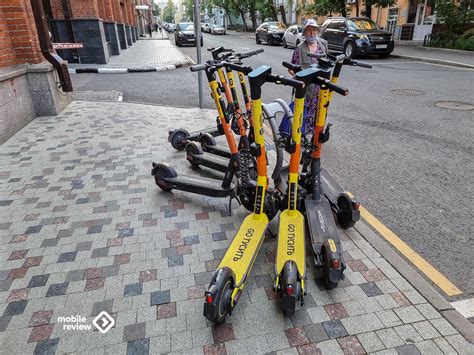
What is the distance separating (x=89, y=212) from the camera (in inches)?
145

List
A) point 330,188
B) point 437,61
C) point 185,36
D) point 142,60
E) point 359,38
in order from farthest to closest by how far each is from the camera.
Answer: point 185,36 → point 142,60 → point 359,38 → point 437,61 → point 330,188

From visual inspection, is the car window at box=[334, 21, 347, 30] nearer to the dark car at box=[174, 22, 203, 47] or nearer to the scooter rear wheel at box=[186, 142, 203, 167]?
the dark car at box=[174, 22, 203, 47]

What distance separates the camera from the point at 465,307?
254 cm

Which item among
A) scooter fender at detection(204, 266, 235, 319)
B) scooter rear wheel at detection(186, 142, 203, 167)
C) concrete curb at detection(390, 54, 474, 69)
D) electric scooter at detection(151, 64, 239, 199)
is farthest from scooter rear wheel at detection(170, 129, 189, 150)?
concrete curb at detection(390, 54, 474, 69)

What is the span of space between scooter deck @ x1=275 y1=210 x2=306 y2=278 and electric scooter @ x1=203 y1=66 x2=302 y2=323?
0.57 feet

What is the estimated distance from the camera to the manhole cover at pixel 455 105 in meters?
7.66

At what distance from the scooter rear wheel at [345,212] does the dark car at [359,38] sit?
14.7 metres

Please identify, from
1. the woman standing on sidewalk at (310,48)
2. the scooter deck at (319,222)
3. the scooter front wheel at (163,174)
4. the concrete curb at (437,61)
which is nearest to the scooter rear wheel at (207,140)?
the scooter front wheel at (163,174)

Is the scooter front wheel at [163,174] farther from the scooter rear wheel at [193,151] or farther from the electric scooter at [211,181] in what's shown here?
the scooter rear wheel at [193,151]

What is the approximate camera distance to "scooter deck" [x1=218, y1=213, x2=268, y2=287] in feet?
8.43

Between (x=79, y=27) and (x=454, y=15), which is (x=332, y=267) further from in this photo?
(x=454, y=15)

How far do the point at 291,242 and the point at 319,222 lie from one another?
0.45 meters

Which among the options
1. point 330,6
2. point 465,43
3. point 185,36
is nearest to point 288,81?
point 465,43

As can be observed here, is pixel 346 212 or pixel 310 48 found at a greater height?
pixel 310 48
